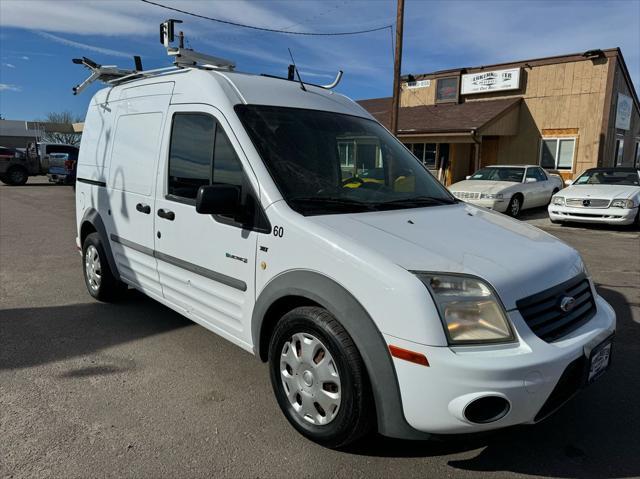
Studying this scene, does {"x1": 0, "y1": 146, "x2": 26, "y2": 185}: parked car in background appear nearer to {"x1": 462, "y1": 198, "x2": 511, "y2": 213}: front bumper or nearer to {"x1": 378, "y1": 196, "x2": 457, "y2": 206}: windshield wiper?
{"x1": 462, "y1": 198, "x2": 511, "y2": 213}: front bumper

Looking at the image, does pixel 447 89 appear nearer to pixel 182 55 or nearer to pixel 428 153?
pixel 428 153

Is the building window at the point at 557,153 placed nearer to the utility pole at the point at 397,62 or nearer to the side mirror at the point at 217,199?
the utility pole at the point at 397,62

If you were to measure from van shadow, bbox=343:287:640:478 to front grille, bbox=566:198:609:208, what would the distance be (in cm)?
839

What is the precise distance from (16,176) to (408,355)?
24.1 metres

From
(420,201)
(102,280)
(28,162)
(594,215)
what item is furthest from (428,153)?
(420,201)

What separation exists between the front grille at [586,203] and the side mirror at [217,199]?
999 cm

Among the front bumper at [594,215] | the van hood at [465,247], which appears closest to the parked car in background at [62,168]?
the front bumper at [594,215]

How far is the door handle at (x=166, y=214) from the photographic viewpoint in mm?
3541

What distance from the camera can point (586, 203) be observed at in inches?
418

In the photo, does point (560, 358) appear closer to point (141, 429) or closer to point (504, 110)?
point (141, 429)

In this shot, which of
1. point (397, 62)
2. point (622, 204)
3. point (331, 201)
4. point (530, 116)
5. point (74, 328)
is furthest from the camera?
point (530, 116)

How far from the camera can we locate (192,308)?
354cm

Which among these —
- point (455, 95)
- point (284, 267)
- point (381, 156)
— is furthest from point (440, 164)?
point (284, 267)

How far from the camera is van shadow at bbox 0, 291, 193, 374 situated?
385 cm
